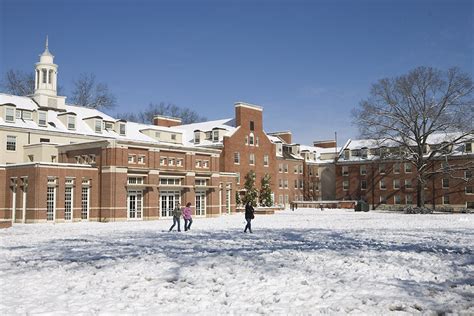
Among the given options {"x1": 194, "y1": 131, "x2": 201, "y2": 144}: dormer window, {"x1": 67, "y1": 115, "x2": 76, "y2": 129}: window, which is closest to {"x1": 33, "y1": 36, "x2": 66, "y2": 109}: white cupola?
{"x1": 67, "y1": 115, "x2": 76, "y2": 129}: window

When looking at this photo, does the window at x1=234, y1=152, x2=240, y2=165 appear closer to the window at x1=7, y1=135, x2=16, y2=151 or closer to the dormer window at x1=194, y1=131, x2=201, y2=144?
the dormer window at x1=194, y1=131, x2=201, y2=144

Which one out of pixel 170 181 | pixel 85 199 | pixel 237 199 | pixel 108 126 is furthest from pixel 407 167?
pixel 85 199

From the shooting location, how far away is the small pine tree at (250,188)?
61403 mm

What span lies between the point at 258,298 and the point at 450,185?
6411 centimetres

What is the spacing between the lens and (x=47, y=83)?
2122 inches

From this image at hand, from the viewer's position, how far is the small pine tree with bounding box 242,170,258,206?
201 ft

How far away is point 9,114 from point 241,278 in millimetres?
40518

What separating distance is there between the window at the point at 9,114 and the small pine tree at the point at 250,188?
2751 centimetres

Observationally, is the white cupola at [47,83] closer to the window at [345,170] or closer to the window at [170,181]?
the window at [170,181]

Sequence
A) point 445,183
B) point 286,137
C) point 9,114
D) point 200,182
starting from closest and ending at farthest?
point 9,114 → point 200,182 → point 445,183 → point 286,137

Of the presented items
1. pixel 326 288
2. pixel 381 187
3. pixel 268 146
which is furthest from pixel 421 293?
pixel 381 187

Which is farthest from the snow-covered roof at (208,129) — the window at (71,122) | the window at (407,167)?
the window at (407,167)

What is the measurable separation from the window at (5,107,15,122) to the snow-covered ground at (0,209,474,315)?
29486 mm

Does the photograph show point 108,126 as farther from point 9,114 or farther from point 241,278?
point 241,278
